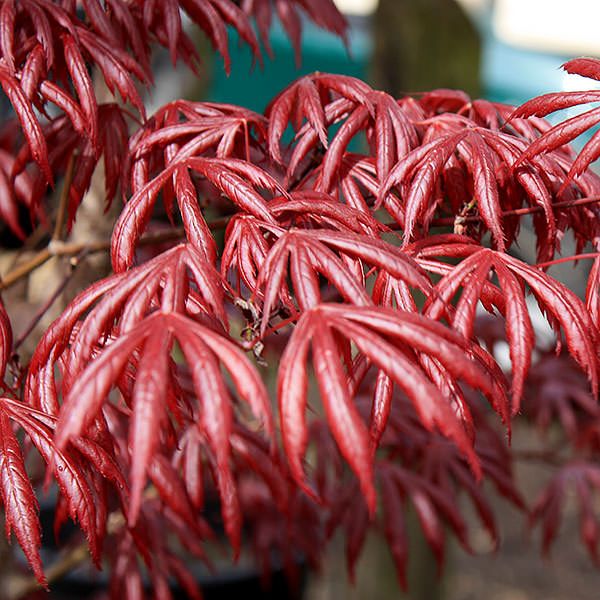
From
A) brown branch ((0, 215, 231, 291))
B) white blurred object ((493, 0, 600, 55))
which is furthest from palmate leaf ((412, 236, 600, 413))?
white blurred object ((493, 0, 600, 55))

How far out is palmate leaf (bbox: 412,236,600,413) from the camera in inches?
27.5

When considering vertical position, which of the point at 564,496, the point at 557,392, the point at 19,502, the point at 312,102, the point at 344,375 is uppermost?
the point at 312,102

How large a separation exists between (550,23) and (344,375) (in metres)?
9.32

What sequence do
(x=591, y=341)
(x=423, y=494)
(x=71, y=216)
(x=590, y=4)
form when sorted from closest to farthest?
(x=591, y=341), (x=71, y=216), (x=423, y=494), (x=590, y=4)

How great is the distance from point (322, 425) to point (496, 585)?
218 cm

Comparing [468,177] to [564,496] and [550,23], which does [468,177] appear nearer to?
[564,496]

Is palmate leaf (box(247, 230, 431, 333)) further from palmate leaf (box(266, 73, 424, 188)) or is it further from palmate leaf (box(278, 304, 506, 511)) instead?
palmate leaf (box(266, 73, 424, 188))

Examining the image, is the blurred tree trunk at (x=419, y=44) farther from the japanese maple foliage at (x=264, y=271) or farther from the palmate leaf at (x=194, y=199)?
the palmate leaf at (x=194, y=199)

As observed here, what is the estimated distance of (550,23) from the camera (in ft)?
29.3


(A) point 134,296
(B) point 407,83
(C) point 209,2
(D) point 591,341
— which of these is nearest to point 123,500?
(A) point 134,296

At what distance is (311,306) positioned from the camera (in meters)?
0.62

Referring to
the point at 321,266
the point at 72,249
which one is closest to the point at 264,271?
the point at 321,266

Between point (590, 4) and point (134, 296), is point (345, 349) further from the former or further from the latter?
point (590, 4)

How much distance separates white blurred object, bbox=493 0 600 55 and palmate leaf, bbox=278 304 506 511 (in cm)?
887
